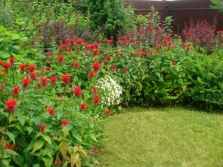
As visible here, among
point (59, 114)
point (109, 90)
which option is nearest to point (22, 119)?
point (59, 114)

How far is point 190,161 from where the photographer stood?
385cm

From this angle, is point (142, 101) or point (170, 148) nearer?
point (170, 148)

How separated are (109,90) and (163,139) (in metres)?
0.92

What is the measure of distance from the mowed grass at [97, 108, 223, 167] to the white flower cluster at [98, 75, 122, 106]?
0.31 meters

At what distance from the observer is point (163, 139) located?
4.36 meters

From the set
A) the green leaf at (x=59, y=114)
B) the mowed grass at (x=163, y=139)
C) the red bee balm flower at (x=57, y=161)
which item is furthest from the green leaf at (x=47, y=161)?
the mowed grass at (x=163, y=139)

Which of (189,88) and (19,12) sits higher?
(19,12)

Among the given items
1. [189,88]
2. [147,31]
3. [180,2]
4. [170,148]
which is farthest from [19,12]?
[180,2]

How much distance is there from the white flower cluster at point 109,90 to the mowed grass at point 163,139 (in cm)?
31

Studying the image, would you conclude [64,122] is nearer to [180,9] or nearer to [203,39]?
[203,39]

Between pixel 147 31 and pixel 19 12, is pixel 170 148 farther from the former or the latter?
pixel 19 12

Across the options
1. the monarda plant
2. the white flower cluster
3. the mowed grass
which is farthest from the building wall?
the white flower cluster

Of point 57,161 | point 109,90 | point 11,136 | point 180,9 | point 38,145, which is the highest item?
point 11,136

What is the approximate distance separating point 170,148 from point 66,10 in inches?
196
